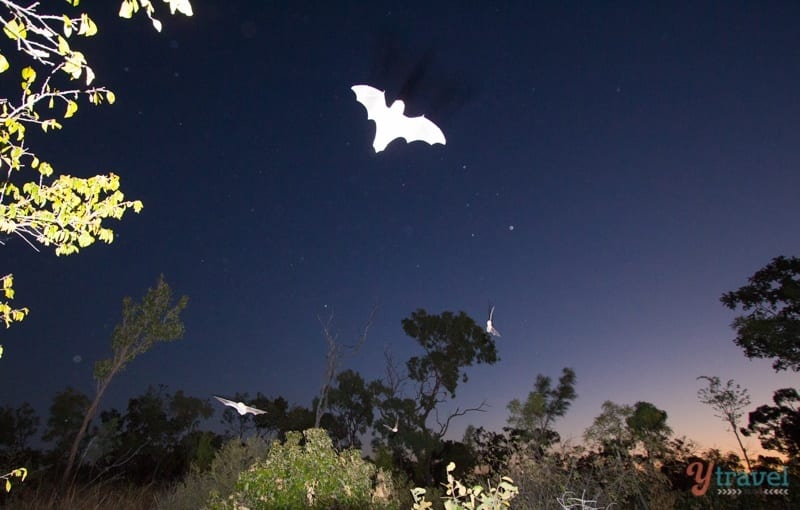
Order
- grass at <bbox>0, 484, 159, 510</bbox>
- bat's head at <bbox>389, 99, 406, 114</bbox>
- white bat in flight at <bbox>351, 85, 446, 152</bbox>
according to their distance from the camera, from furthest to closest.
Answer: grass at <bbox>0, 484, 159, 510</bbox> < white bat in flight at <bbox>351, 85, 446, 152</bbox> < bat's head at <bbox>389, 99, 406, 114</bbox>

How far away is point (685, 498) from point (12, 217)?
17309 mm

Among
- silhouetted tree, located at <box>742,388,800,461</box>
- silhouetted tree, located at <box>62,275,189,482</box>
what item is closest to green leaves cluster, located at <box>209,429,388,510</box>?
silhouetted tree, located at <box>62,275,189,482</box>

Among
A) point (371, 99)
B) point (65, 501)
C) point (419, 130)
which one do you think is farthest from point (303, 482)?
point (65, 501)

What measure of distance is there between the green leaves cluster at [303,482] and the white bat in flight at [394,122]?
6310 mm

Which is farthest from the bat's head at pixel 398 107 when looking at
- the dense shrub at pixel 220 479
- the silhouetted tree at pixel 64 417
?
the silhouetted tree at pixel 64 417

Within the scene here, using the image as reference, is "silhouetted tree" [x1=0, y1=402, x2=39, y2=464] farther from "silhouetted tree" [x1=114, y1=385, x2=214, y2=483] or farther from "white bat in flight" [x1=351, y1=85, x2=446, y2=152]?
"white bat in flight" [x1=351, y1=85, x2=446, y2=152]

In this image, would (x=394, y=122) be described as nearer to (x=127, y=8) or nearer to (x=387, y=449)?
(x=127, y=8)

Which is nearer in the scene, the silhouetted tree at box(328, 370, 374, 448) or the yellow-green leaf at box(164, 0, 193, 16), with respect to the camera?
the yellow-green leaf at box(164, 0, 193, 16)

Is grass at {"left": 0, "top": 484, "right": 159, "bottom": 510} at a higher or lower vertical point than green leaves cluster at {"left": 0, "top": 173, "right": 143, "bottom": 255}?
lower

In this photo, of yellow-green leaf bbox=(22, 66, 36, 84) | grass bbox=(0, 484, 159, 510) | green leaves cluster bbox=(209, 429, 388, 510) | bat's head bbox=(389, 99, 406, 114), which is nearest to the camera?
yellow-green leaf bbox=(22, 66, 36, 84)

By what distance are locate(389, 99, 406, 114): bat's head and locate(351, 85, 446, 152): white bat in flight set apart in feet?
0.40

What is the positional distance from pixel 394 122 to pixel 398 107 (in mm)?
609

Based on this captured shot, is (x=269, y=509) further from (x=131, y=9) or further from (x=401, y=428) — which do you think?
(x=401, y=428)

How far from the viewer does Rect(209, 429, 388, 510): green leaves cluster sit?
250 inches
